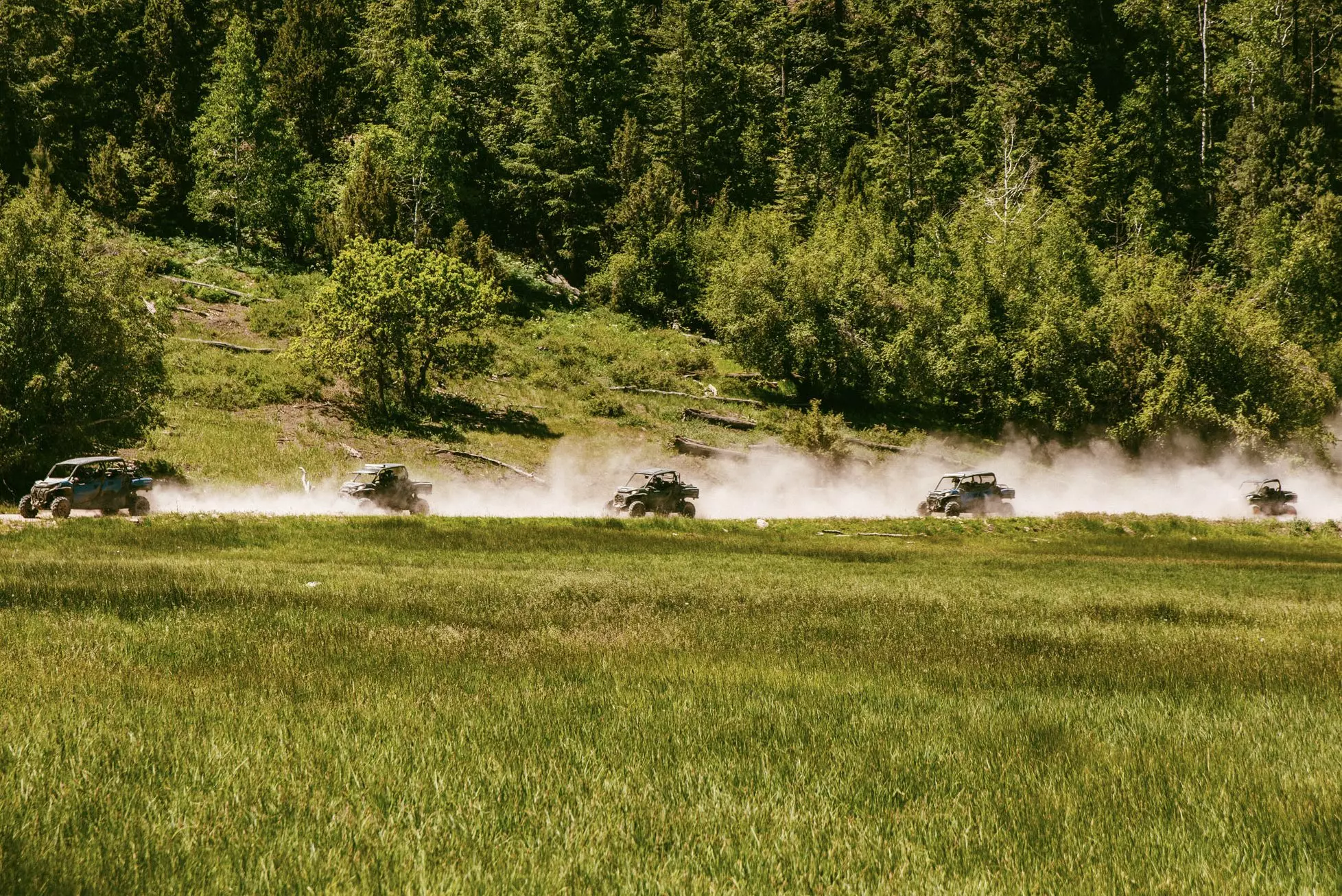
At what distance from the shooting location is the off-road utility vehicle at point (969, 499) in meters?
44.2

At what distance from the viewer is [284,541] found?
27047 millimetres

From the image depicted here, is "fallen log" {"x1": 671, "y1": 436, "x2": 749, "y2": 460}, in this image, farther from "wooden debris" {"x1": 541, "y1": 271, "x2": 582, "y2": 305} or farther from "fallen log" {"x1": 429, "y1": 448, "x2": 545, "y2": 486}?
"wooden debris" {"x1": 541, "y1": 271, "x2": 582, "y2": 305}

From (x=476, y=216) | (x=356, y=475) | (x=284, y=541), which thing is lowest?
(x=284, y=541)

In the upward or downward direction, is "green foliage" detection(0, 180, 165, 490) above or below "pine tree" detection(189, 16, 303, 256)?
below

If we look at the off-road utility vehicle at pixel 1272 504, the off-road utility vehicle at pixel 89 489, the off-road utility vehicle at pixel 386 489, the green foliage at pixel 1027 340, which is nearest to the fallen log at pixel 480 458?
the off-road utility vehicle at pixel 386 489

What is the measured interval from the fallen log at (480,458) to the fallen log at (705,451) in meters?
11.3

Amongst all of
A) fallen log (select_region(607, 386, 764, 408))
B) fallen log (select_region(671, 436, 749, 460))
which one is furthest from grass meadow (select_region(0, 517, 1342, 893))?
fallen log (select_region(607, 386, 764, 408))

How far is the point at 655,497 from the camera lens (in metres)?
39.5

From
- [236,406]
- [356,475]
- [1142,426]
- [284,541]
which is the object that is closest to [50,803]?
[284,541]

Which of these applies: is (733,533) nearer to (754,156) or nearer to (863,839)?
(863,839)

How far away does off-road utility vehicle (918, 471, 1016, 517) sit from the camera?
145 ft

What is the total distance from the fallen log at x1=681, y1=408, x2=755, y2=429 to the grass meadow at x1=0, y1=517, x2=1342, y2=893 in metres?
45.7

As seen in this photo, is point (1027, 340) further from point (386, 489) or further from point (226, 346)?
point (226, 346)

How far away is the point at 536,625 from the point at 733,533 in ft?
79.5
